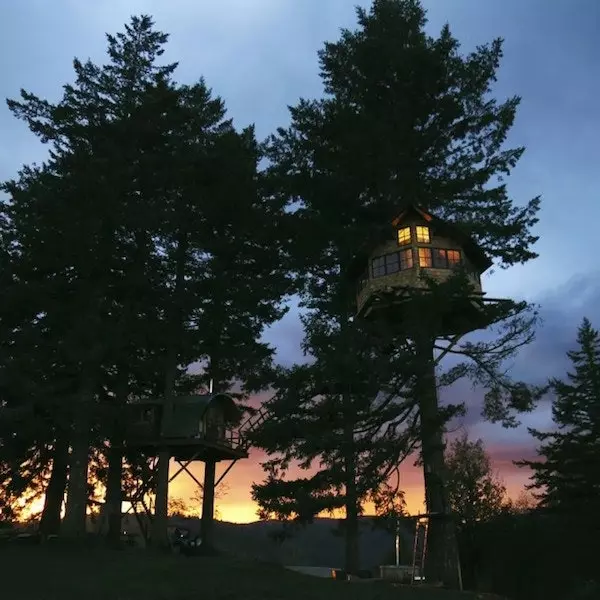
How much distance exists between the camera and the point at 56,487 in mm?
28031

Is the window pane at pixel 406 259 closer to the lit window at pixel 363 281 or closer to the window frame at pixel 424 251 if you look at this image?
the window frame at pixel 424 251

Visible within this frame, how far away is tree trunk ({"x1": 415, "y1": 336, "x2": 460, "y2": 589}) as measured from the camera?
71.6 feet

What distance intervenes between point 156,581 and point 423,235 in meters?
15.7

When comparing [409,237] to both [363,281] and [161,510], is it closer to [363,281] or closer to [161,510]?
[363,281]

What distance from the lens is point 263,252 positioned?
3136 centimetres

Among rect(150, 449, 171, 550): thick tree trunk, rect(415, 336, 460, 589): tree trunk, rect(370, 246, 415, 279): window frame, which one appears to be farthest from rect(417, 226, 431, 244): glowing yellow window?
rect(150, 449, 171, 550): thick tree trunk

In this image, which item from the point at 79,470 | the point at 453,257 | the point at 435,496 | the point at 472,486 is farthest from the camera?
the point at 472,486

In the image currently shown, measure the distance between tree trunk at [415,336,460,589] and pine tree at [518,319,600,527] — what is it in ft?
36.3

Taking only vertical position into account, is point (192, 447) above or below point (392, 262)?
below

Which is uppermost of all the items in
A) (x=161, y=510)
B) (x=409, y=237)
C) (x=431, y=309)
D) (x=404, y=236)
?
(x=404, y=236)

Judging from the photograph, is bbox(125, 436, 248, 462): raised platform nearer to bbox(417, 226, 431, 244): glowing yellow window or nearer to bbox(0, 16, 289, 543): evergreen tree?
bbox(0, 16, 289, 543): evergreen tree

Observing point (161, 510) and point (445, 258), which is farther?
point (161, 510)

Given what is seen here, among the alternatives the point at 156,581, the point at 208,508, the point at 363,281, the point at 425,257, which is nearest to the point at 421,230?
the point at 425,257

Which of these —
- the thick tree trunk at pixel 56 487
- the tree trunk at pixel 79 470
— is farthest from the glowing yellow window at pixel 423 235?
the thick tree trunk at pixel 56 487
